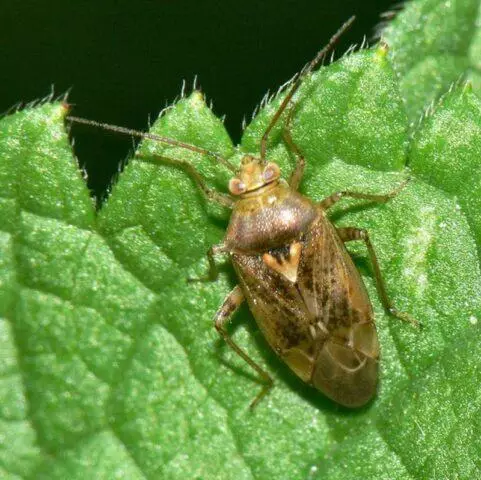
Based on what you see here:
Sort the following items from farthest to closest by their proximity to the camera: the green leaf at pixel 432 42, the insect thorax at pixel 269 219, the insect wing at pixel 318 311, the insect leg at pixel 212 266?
the green leaf at pixel 432 42 → the insect thorax at pixel 269 219 → the insect leg at pixel 212 266 → the insect wing at pixel 318 311

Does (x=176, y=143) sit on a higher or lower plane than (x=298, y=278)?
higher

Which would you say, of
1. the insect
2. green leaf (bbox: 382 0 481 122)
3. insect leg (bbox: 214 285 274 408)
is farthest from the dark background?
insect leg (bbox: 214 285 274 408)

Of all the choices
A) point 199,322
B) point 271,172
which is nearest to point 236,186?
point 271,172

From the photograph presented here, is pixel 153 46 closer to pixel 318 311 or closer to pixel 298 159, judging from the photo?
pixel 298 159

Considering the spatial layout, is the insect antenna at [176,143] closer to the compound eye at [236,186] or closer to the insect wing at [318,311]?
the compound eye at [236,186]

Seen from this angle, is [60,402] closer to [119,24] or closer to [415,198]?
[415,198]

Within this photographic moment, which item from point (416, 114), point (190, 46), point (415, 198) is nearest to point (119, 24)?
point (190, 46)

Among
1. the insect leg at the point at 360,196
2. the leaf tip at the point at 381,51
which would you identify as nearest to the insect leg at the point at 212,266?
the insect leg at the point at 360,196
